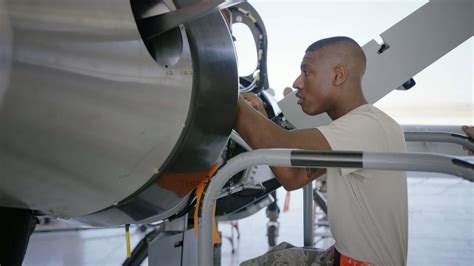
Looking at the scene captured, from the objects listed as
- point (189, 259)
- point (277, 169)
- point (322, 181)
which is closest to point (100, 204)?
point (277, 169)

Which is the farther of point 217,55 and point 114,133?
point 217,55

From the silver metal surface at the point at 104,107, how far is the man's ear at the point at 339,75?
463mm

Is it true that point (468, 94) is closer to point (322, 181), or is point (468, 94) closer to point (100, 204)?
point (322, 181)

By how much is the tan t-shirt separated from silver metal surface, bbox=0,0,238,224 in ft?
1.30

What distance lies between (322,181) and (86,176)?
15.7ft

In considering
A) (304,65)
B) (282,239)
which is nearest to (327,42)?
(304,65)

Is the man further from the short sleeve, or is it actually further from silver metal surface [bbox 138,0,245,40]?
silver metal surface [bbox 138,0,245,40]

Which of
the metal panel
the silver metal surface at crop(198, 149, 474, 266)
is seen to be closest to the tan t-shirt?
the silver metal surface at crop(198, 149, 474, 266)

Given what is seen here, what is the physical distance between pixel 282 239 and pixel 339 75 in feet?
14.3

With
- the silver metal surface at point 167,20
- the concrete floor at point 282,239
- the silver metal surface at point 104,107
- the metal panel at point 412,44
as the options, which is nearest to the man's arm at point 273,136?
the silver metal surface at point 104,107

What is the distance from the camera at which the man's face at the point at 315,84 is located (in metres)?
1.70

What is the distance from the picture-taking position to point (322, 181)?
5824 mm

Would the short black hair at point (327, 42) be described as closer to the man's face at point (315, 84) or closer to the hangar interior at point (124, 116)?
the man's face at point (315, 84)

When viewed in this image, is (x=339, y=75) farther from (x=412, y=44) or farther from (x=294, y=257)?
(x=412, y=44)
